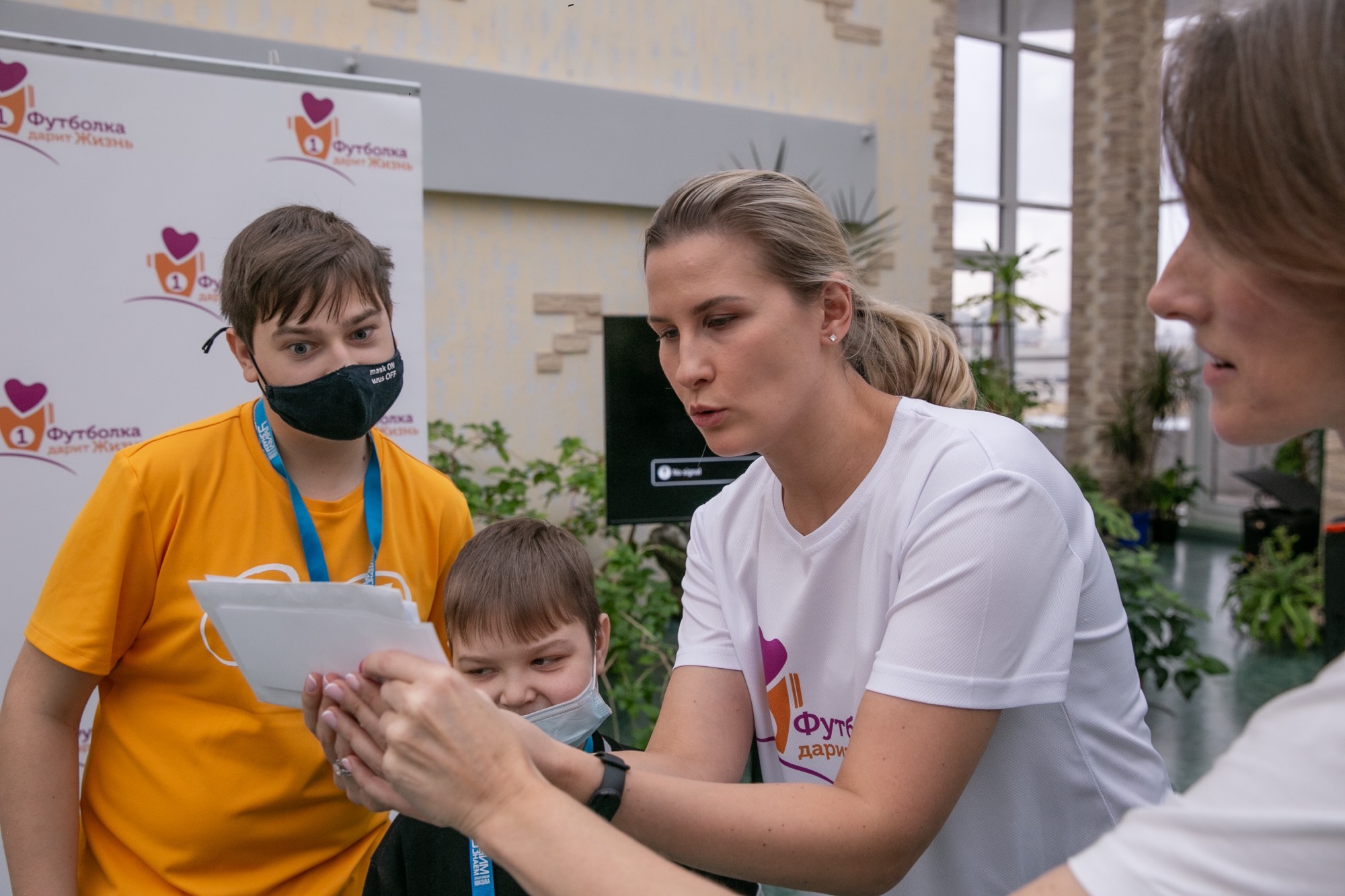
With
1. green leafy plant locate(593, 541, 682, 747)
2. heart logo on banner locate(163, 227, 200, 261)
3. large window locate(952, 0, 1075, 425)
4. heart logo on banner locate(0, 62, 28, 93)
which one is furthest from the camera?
large window locate(952, 0, 1075, 425)

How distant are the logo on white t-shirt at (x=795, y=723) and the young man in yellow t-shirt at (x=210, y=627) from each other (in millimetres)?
626

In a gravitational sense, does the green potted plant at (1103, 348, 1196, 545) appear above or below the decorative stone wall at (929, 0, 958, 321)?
below

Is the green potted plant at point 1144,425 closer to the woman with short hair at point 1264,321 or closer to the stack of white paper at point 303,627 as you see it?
the woman with short hair at point 1264,321

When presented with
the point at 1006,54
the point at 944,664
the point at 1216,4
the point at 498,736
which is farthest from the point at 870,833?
the point at 1006,54

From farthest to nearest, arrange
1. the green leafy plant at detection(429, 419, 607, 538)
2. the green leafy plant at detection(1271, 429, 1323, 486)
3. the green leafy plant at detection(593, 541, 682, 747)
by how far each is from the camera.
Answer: the green leafy plant at detection(1271, 429, 1323, 486), the green leafy plant at detection(429, 419, 607, 538), the green leafy plant at detection(593, 541, 682, 747)

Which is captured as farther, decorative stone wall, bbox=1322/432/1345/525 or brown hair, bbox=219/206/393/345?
decorative stone wall, bbox=1322/432/1345/525

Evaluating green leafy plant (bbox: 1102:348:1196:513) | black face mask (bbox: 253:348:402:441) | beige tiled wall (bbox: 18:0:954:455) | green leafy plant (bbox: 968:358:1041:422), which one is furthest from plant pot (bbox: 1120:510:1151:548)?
black face mask (bbox: 253:348:402:441)

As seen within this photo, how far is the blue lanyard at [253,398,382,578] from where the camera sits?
4.78ft

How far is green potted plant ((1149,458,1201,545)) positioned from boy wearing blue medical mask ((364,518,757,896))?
28.5ft

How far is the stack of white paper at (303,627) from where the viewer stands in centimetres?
94

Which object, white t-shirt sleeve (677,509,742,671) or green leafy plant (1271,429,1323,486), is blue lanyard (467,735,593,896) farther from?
green leafy plant (1271,429,1323,486)

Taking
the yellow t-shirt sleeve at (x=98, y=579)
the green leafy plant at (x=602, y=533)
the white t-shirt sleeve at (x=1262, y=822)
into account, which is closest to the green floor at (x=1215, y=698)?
the green leafy plant at (x=602, y=533)

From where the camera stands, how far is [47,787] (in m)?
1.35

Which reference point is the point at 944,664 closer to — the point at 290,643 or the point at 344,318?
the point at 290,643
